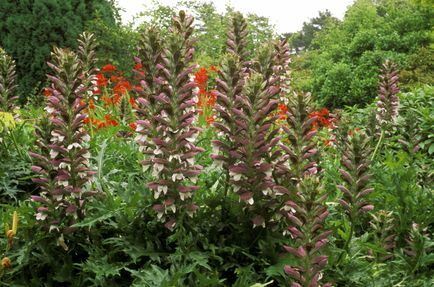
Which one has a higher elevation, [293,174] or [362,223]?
[293,174]

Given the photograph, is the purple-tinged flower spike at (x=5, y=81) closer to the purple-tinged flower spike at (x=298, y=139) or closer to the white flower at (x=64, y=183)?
the white flower at (x=64, y=183)

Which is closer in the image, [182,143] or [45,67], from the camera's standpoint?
[182,143]

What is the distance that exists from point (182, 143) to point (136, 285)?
71 centimetres

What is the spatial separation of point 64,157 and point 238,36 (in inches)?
62.8

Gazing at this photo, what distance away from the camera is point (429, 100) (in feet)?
27.1

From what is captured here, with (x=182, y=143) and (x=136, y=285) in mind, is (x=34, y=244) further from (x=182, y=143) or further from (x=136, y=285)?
(x=182, y=143)

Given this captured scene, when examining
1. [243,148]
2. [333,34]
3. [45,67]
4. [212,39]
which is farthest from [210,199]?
[333,34]

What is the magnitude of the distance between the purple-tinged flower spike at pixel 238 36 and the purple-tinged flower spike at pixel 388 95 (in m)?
1.62

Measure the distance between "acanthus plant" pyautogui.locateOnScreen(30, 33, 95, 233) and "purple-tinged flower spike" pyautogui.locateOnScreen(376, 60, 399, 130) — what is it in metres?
2.94

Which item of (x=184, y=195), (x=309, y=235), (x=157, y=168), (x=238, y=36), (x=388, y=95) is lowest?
(x=309, y=235)

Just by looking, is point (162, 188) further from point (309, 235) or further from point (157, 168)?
point (309, 235)

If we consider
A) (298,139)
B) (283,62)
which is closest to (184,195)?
(298,139)

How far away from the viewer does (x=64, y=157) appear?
9.87ft

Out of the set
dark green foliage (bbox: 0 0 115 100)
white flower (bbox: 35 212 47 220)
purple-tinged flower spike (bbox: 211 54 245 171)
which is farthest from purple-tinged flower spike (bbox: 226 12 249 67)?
dark green foliage (bbox: 0 0 115 100)
